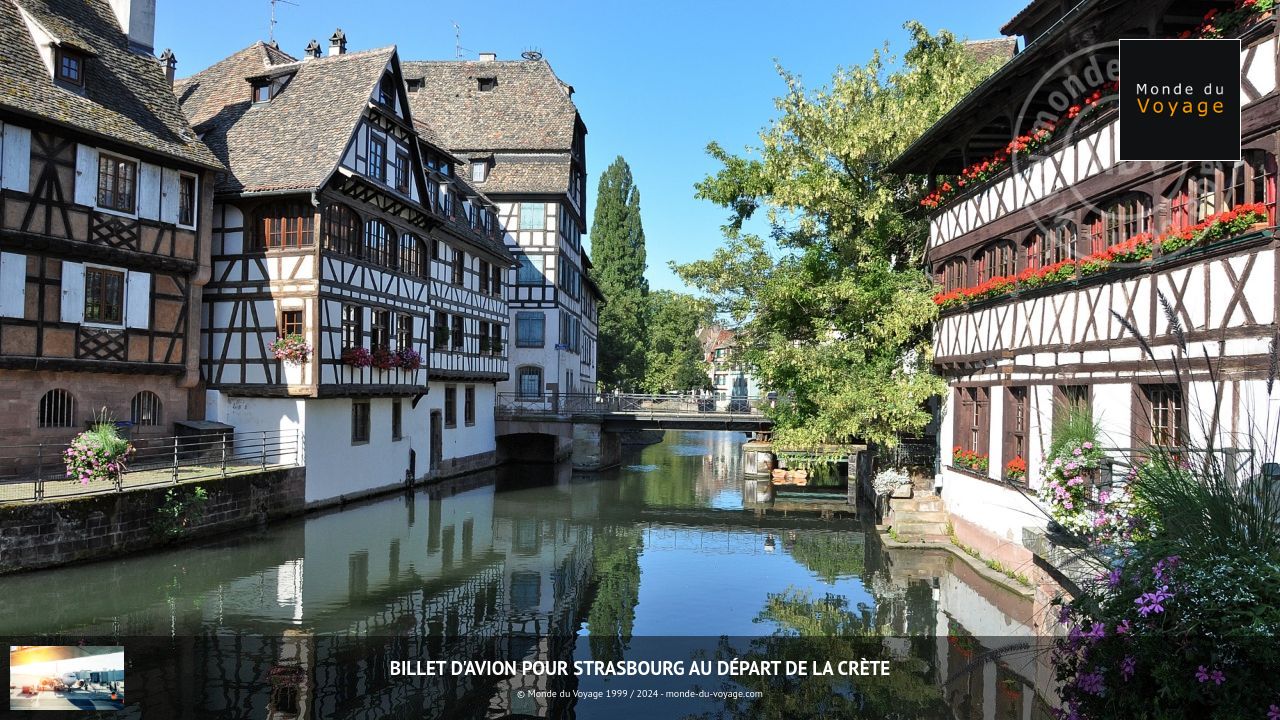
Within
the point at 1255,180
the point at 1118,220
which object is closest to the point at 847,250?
the point at 1118,220

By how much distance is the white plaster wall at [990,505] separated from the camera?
1433cm

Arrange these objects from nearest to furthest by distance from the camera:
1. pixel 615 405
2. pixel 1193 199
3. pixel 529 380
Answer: pixel 1193 199, pixel 615 405, pixel 529 380

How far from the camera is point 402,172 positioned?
82.6 ft

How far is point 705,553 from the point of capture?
62.6ft

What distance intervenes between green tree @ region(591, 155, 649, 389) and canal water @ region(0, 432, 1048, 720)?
3099 cm

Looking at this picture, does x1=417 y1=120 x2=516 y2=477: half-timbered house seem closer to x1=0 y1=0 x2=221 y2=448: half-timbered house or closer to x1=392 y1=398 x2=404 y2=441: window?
x1=392 y1=398 x2=404 y2=441: window

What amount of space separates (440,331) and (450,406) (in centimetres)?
308

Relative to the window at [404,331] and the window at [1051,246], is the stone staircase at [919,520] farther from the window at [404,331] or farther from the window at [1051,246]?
→ the window at [404,331]

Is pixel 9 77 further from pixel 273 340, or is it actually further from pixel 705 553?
pixel 705 553

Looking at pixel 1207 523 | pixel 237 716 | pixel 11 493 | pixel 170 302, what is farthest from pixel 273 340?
pixel 1207 523

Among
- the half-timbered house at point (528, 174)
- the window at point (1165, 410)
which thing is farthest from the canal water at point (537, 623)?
the half-timbered house at point (528, 174)

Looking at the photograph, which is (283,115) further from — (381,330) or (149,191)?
(381,330)

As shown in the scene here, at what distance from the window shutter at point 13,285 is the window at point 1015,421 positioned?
57.9 feet

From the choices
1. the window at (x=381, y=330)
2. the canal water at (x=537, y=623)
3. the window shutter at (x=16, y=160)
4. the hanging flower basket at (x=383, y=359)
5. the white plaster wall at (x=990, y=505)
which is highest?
the window shutter at (x=16, y=160)
